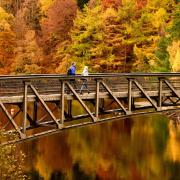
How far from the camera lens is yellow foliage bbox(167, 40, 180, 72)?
206ft

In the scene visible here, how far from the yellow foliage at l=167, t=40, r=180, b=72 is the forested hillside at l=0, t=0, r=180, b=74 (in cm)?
429

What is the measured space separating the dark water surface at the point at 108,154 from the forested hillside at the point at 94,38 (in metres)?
21.5

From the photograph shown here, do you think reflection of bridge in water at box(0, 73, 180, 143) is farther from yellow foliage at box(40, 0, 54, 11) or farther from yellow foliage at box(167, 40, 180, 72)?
yellow foliage at box(40, 0, 54, 11)

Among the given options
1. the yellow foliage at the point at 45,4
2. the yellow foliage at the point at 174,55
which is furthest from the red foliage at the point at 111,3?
the yellow foliage at the point at 174,55

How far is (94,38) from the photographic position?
288 feet

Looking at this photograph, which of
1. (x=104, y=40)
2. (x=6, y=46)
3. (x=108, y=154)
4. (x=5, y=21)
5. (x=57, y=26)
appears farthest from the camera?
(x=57, y=26)

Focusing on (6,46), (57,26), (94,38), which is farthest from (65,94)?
(57,26)

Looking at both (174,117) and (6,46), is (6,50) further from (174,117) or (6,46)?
(174,117)

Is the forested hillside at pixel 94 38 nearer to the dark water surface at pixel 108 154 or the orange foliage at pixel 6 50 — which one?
the orange foliage at pixel 6 50

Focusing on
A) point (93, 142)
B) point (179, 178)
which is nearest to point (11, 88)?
point (179, 178)

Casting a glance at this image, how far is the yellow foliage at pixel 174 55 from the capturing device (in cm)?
6272

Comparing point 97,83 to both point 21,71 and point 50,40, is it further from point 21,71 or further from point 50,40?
point 50,40

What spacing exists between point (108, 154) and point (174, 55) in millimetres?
26044

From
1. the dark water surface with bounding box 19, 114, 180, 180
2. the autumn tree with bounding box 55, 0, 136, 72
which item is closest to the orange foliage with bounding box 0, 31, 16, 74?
the autumn tree with bounding box 55, 0, 136, 72
